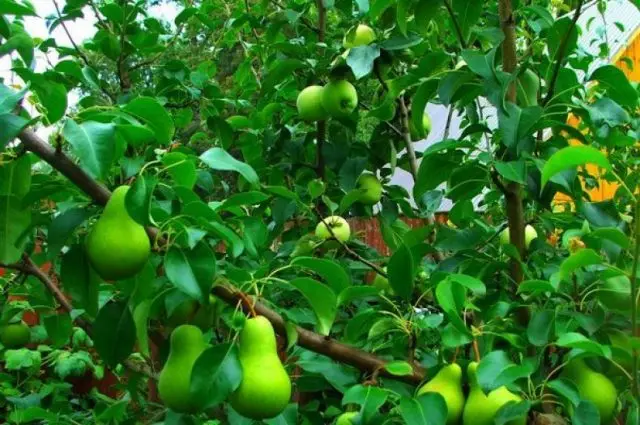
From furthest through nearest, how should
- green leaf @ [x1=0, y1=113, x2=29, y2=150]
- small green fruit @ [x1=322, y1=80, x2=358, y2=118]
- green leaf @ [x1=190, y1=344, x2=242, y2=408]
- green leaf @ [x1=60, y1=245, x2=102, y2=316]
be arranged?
small green fruit @ [x1=322, y1=80, x2=358, y2=118] < green leaf @ [x1=60, y1=245, x2=102, y2=316] < green leaf @ [x1=190, y1=344, x2=242, y2=408] < green leaf @ [x1=0, y1=113, x2=29, y2=150]

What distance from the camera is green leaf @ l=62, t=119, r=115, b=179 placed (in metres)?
0.73

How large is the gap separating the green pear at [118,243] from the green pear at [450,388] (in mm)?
392

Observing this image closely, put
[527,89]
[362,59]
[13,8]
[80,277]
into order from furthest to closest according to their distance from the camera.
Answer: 1. [362,59]
2. [527,89]
3. [80,277]
4. [13,8]

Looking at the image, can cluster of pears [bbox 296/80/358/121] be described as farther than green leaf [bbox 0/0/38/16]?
Yes

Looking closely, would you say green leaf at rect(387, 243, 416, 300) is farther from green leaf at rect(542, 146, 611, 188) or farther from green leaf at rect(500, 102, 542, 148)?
green leaf at rect(542, 146, 611, 188)

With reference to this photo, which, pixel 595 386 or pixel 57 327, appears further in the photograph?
pixel 57 327

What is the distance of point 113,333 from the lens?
966 millimetres

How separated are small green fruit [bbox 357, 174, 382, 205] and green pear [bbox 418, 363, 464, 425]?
685 millimetres

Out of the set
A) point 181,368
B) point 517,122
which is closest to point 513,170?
point 517,122

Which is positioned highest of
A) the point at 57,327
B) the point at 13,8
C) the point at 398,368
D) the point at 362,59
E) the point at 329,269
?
the point at 13,8

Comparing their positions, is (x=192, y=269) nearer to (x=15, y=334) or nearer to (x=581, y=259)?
(x=581, y=259)

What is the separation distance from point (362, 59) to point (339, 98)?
5.2 inches

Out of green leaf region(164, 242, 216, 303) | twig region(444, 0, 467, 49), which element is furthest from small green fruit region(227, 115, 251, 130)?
green leaf region(164, 242, 216, 303)

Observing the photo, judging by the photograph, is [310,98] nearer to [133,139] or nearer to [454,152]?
[454,152]
